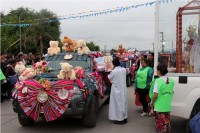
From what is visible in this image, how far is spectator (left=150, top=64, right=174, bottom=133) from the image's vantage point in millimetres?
5891

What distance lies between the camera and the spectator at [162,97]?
19.3 ft

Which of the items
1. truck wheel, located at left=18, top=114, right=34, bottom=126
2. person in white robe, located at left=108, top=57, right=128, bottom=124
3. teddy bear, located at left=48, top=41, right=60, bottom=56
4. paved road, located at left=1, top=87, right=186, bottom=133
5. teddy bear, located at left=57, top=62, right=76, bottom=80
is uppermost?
teddy bear, located at left=48, top=41, right=60, bottom=56

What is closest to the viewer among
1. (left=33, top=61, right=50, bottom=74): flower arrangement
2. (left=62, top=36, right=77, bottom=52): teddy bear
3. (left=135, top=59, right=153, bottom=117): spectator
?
(left=33, top=61, right=50, bottom=74): flower arrangement

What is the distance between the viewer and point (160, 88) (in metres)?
5.89

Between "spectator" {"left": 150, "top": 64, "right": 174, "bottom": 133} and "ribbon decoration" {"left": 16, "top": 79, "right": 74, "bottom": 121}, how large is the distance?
70.7 inches

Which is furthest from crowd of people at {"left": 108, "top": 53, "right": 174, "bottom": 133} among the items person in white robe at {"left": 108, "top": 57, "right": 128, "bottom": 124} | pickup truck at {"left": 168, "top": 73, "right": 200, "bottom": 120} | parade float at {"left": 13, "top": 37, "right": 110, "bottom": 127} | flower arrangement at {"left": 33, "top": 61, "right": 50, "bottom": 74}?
flower arrangement at {"left": 33, "top": 61, "right": 50, "bottom": 74}

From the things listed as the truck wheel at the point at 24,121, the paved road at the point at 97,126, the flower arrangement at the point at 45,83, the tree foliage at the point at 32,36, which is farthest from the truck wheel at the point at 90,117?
the tree foliage at the point at 32,36

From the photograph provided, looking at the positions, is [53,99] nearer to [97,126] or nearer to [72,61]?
[97,126]

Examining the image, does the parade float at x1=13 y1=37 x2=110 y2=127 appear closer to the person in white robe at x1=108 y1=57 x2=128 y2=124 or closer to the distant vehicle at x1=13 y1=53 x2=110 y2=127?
the distant vehicle at x1=13 y1=53 x2=110 y2=127

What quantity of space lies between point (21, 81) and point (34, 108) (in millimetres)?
777

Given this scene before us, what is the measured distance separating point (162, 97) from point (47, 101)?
2372mm

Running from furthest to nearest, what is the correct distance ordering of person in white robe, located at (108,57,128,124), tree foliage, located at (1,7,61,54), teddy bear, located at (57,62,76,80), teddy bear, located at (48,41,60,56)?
tree foliage, located at (1,7,61,54), teddy bear, located at (48,41,60,56), person in white robe, located at (108,57,128,124), teddy bear, located at (57,62,76,80)

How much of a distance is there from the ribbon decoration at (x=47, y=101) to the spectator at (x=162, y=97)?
179 cm

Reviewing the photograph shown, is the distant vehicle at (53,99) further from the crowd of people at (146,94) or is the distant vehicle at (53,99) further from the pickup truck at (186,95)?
the pickup truck at (186,95)
